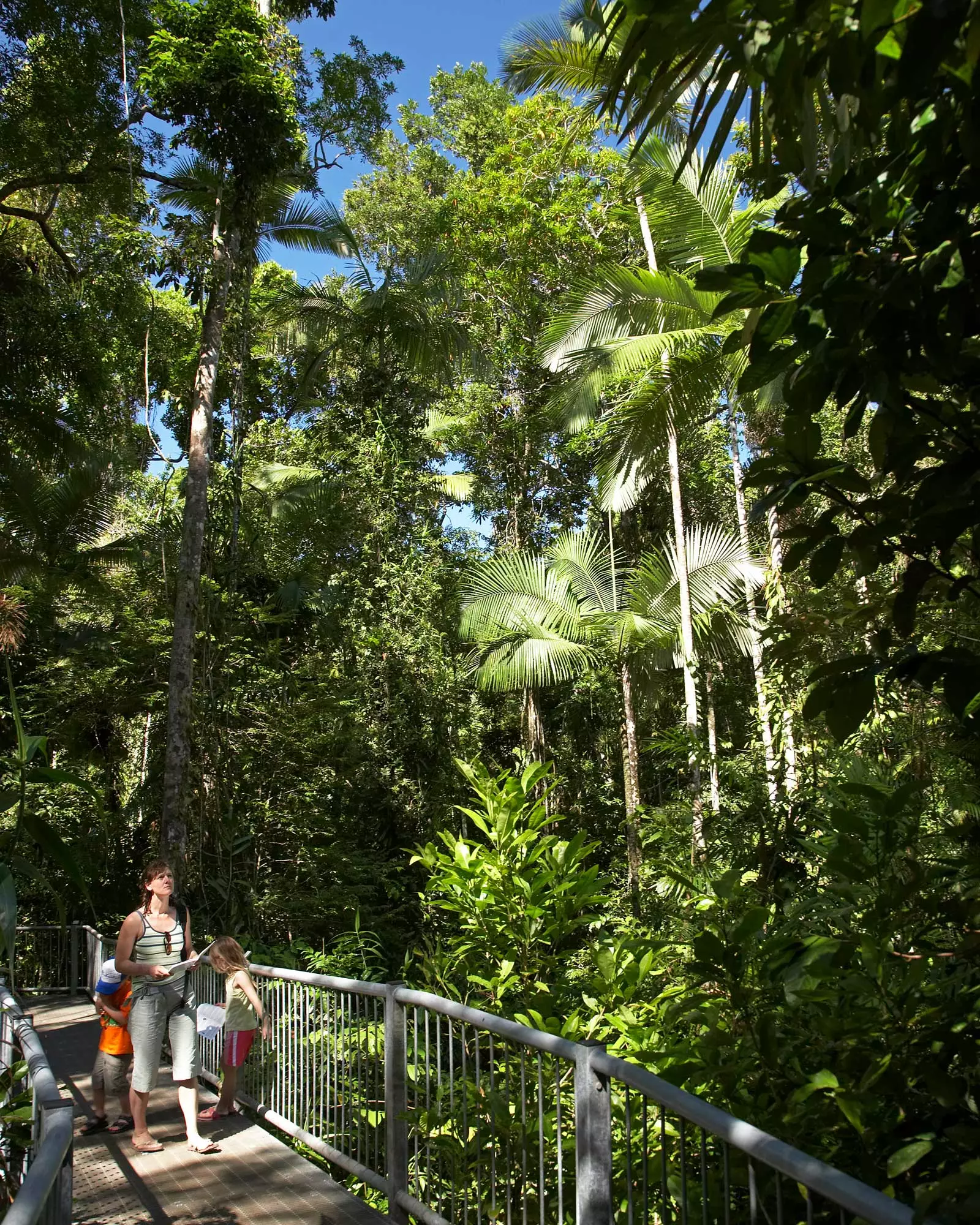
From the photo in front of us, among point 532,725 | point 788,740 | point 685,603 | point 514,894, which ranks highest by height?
point 685,603

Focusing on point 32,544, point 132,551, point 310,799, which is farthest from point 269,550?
point 310,799

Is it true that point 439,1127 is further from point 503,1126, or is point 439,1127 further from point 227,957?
point 227,957

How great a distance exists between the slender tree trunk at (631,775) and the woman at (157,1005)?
349 inches

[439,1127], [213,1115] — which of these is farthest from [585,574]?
[439,1127]

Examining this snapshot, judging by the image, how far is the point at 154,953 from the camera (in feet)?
19.7

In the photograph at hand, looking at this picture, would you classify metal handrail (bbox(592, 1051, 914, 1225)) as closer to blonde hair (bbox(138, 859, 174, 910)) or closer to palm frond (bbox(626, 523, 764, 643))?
blonde hair (bbox(138, 859, 174, 910))

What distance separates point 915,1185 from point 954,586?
122 cm

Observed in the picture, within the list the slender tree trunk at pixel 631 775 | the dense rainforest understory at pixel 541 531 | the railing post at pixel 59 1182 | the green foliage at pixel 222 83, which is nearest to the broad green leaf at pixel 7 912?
the dense rainforest understory at pixel 541 531

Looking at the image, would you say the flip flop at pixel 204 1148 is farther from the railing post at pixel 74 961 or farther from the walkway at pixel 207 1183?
the railing post at pixel 74 961

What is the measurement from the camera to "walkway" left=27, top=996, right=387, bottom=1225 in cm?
455

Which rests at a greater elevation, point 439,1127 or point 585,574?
point 585,574

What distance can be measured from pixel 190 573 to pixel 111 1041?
5967 mm

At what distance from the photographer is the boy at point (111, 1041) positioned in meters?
6.20

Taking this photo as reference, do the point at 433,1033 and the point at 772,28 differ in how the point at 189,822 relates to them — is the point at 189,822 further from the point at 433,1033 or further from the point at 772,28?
the point at 772,28
